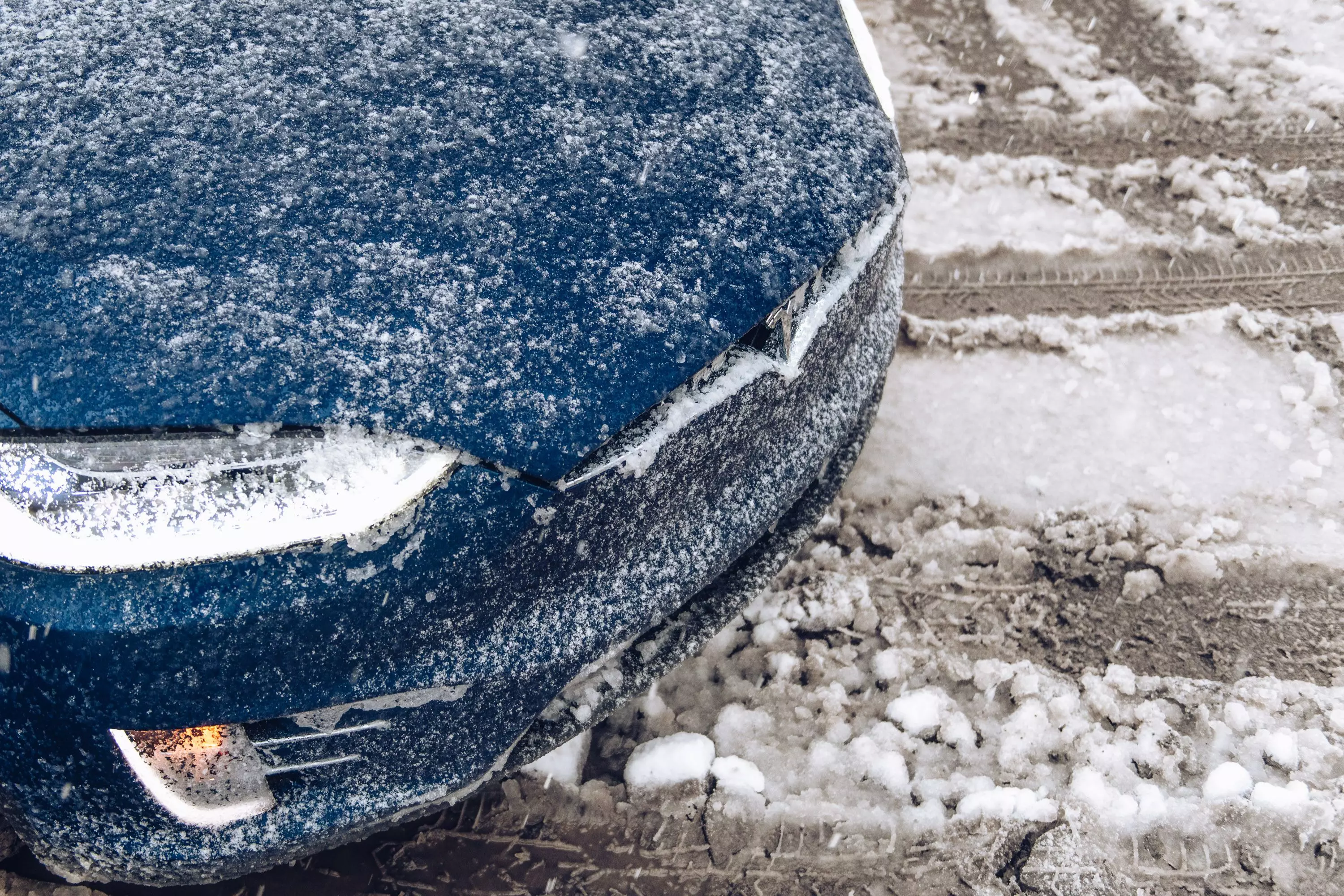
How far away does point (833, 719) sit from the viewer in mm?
2219

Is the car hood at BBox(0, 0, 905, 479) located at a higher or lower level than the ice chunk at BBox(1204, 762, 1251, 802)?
higher

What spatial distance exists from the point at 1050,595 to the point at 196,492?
1.86 metres

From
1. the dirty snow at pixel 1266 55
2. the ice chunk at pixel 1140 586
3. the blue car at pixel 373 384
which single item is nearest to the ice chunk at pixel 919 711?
the blue car at pixel 373 384

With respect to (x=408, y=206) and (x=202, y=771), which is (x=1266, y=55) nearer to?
(x=408, y=206)

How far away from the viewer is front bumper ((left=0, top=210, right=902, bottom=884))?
4.74 feet

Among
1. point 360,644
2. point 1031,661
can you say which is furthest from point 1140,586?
point 360,644

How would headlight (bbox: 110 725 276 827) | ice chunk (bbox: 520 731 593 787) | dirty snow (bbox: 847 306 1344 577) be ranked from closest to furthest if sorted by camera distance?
headlight (bbox: 110 725 276 827), ice chunk (bbox: 520 731 593 787), dirty snow (bbox: 847 306 1344 577)

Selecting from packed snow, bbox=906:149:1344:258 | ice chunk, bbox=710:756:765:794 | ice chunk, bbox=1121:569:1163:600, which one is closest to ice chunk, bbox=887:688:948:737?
ice chunk, bbox=710:756:765:794

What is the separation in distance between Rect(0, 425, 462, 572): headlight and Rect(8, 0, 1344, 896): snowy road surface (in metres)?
0.88

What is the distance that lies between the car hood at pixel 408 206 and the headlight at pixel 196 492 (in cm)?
4

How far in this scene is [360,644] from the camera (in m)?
1.53

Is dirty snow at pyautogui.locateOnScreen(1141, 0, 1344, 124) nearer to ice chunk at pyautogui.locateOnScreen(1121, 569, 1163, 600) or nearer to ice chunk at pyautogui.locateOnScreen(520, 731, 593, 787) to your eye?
ice chunk at pyautogui.locateOnScreen(1121, 569, 1163, 600)

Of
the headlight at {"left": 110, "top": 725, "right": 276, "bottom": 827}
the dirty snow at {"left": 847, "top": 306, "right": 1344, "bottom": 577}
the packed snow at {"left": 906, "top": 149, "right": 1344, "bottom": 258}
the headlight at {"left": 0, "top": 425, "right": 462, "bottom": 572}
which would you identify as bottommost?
the dirty snow at {"left": 847, "top": 306, "right": 1344, "bottom": 577}

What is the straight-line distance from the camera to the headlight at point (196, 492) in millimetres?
1444
